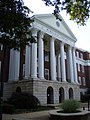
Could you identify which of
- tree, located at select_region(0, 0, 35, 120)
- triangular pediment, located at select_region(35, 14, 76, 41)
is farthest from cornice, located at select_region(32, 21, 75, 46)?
tree, located at select_region(0, 0, 35, 120)

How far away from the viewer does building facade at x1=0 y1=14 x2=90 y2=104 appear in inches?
1300

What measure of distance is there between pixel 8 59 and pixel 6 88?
18.6ft

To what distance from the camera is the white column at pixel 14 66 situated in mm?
36016

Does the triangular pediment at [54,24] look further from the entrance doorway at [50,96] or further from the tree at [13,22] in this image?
the tree at [13,22]

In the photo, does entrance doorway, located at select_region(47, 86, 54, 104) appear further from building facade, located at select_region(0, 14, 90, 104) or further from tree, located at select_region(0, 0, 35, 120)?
tree, located at select_region(0, 0, 35, 120)

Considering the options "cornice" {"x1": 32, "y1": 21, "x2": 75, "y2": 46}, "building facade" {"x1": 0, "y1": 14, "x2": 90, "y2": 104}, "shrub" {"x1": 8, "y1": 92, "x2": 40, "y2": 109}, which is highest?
"cornice" {"x1": 32, "y1": 21, "x2": 75, "y2": 46}

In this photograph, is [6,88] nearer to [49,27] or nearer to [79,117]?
[49,27]

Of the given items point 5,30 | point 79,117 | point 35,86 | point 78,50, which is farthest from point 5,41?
point 78,50

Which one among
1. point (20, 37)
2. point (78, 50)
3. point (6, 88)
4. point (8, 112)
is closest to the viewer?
point (20, 37)

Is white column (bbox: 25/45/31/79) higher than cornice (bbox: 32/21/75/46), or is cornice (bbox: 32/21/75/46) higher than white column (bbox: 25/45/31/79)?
cornice (bbox: 32/21/75/46)

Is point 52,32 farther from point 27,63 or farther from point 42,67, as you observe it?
point 27,63

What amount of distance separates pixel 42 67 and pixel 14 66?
5768mm

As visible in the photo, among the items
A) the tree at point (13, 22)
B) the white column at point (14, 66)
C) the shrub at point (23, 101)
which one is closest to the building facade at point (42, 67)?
the white column at point (14, 66)

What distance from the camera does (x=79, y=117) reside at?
47.6ft
